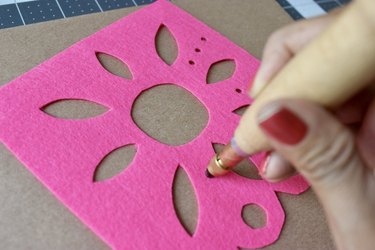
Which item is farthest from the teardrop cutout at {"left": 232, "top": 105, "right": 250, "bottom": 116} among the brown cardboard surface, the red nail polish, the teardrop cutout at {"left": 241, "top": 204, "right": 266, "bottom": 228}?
the red nail polish

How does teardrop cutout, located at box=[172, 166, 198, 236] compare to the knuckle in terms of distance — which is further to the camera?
teardrop cutout, located at box=[172, 166, 198, 236]

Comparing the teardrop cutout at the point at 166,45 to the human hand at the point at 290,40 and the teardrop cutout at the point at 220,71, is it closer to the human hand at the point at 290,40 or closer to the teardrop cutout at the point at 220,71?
the teardrop cutout at the point at 220,71

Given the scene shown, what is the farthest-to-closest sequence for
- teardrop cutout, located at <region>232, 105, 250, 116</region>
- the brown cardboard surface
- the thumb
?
teardrop cutout, located at <region>232, 105, 250, 116</region> → the brown cardboard surface → the thumb

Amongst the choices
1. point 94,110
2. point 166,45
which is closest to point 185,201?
point 94,110

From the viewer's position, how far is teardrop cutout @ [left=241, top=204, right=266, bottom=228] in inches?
22.4

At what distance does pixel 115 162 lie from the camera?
0.58 m

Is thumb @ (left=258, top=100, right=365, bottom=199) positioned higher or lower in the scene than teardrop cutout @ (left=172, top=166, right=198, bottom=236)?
higher

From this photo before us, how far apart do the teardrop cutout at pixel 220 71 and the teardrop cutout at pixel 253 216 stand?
217 mm

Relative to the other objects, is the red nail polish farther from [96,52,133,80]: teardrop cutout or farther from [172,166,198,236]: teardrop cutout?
[96,52,133,80]: teardrop cutout

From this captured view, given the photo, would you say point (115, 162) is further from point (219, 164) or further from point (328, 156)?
point (328, 156)

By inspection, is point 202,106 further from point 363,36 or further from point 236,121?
point 363,36

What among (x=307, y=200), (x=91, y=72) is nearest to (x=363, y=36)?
(x=307, y=200)

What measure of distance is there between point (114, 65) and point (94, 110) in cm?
9

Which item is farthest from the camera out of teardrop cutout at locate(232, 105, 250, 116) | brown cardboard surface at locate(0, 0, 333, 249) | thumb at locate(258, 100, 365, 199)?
teardrop cutout at locate(232, 105, 250, 116)
